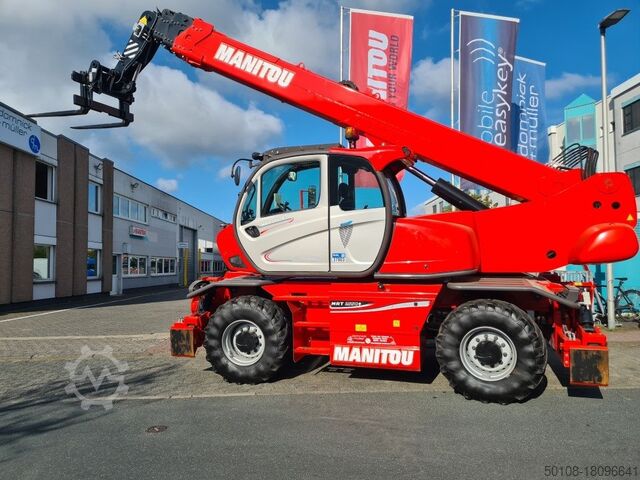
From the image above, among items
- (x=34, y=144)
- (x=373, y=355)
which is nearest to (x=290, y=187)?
(x=373, y=355)

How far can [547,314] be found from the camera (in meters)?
5.84

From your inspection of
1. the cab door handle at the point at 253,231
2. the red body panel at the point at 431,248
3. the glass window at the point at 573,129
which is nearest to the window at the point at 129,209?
the cab door handle at the point at 253,231

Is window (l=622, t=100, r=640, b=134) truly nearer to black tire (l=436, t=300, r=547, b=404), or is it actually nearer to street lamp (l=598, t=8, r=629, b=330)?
street lamp (l=598, t=8, r=629, b=330)

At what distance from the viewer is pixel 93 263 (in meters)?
23.6

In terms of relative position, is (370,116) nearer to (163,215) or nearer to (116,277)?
(116,277)

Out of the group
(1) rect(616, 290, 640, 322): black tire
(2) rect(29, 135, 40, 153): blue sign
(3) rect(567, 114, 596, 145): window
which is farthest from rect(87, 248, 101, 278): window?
(3) rect(567, 114, 596, 145): window

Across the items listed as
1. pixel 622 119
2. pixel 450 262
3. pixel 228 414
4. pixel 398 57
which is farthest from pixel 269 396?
pixel 622 119

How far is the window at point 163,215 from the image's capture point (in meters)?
32.6

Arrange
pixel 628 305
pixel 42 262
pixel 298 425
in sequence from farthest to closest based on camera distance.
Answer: pixel 42 262
pixel 628 305
pixel 298 425

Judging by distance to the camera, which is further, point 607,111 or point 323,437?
point 607,111

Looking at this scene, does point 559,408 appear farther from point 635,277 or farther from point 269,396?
point 635,277

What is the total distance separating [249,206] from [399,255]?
2.11 m

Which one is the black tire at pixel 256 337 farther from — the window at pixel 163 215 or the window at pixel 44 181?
the window at pixel 163 215

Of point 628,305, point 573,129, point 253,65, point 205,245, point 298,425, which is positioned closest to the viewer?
point 298,425
